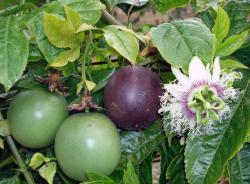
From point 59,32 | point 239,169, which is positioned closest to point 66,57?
point 59,32

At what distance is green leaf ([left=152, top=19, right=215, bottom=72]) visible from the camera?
48 centimetres

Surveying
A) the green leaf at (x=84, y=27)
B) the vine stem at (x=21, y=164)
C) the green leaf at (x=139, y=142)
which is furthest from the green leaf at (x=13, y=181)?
the green leaf at (x=84, y=27)

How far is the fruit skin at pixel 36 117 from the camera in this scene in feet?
1.75

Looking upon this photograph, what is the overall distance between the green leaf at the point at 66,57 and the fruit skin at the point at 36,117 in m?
0.05

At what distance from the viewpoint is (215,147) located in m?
0.54

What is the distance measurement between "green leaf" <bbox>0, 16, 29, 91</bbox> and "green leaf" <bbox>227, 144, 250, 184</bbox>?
26 centimetres

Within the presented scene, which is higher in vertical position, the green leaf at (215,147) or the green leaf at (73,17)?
the green leaf at (73,17)

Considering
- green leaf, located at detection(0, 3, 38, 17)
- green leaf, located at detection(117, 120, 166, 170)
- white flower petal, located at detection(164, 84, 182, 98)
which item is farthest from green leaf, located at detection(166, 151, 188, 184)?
green leaf, located at detection(0, 3, 38, 17)

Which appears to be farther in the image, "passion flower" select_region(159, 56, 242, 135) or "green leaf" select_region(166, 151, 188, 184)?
"green leaf" select_region(166, 151, 188, 184)

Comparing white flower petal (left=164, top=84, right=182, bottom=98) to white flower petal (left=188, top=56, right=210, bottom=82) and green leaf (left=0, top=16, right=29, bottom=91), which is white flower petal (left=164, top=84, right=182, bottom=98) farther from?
green leaf (left=0, top=16, right=29, bottom=91)

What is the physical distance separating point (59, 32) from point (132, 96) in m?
0.10

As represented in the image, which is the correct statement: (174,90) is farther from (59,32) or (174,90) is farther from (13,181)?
(13,181)

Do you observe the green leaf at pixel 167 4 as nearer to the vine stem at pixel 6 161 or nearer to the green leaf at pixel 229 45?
the green leaf at pixel 229 45

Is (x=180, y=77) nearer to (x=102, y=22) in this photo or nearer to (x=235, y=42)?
(x=235, y=42)
